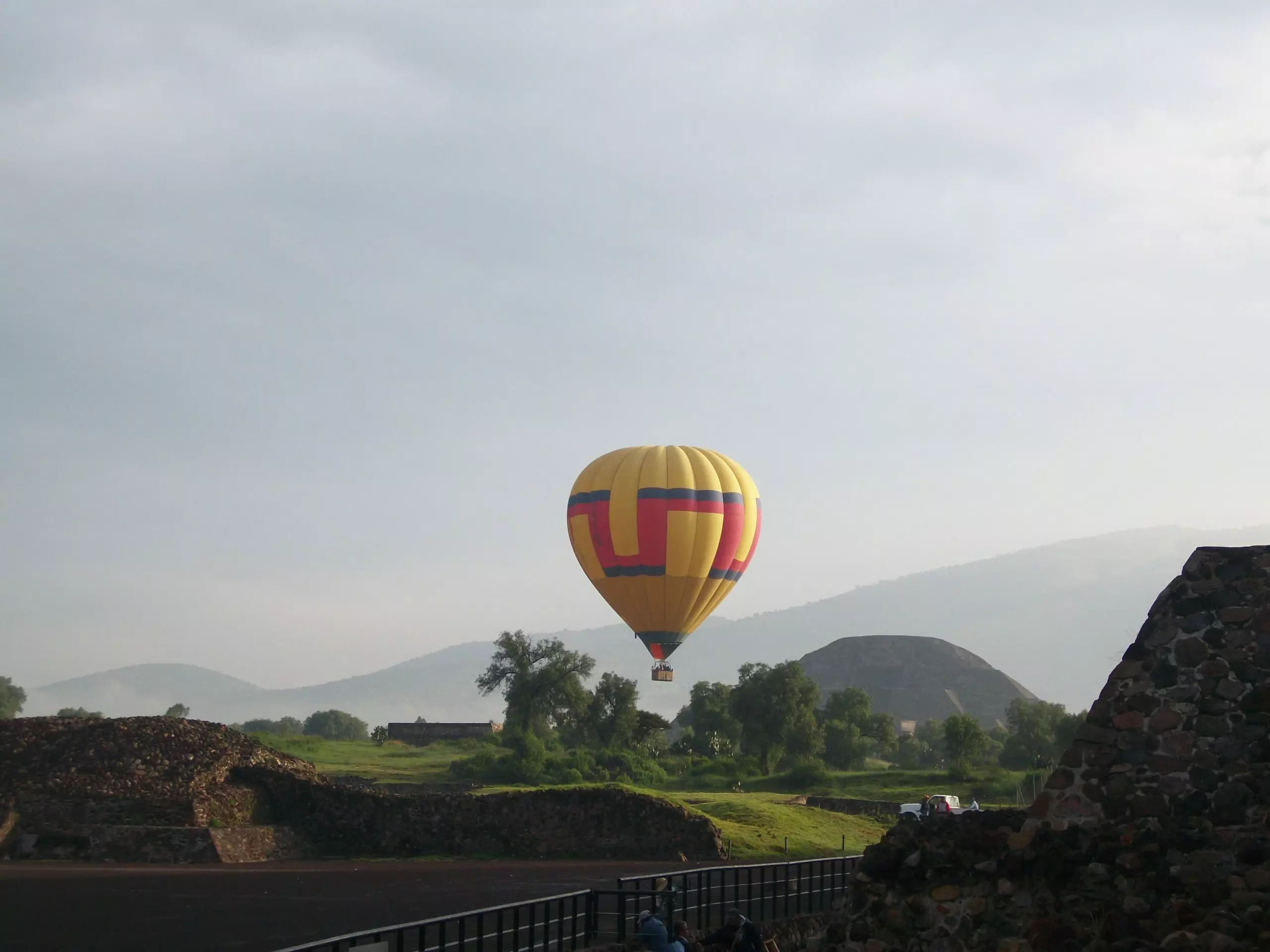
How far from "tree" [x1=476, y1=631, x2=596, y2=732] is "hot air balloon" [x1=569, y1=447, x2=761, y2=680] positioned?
28991mm

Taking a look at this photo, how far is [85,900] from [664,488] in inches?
1404

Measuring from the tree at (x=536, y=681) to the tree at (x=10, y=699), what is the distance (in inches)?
2222

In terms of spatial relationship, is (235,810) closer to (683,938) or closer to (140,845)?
(140,845)

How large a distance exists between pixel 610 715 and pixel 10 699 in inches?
3054

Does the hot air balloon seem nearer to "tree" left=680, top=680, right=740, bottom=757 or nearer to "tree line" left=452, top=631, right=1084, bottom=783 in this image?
"tree line" left=452, top=631, right=1084, bottom=783

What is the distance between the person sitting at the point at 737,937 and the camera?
61.6 feet

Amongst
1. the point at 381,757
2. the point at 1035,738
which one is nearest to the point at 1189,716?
the point at 381,757

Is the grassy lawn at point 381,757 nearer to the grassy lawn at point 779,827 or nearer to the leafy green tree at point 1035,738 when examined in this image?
the grassy lawn at point 779,827

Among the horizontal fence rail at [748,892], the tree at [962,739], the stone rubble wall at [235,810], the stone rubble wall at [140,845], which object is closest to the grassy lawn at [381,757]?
the stone rubble wall at [235,810]

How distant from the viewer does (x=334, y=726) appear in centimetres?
17350

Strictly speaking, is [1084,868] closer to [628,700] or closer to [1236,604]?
[1236,604]

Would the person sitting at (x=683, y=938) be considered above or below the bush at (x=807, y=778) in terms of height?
below

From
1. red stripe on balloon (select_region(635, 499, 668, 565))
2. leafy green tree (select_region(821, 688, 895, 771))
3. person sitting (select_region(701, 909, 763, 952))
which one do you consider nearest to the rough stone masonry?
person sitting (select_region(701, 909, 763, 952))

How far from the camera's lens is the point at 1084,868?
13.2 meters
